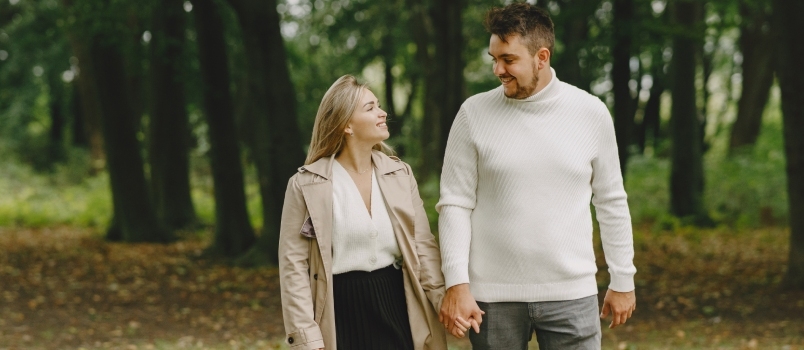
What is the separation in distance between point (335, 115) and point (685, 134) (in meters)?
15.9

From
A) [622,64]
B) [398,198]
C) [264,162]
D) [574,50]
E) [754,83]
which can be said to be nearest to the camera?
[398,198]

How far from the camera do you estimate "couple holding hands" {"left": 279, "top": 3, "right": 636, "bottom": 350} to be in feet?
10.9

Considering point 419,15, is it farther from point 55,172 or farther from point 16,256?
point 55,172

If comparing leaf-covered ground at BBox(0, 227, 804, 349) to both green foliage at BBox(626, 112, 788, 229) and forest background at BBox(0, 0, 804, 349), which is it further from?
green foliage at BBox(626, 112, 788, 229)

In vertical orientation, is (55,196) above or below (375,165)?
below

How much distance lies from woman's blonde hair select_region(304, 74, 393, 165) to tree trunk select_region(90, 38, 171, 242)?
1290 centimetres

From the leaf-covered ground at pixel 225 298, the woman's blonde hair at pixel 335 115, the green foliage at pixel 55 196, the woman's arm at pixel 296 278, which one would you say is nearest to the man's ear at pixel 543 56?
the woman's blonde hair at pixel 335 115

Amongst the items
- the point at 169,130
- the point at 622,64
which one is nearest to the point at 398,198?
the point at 622,64

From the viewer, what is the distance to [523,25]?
3.26 metres

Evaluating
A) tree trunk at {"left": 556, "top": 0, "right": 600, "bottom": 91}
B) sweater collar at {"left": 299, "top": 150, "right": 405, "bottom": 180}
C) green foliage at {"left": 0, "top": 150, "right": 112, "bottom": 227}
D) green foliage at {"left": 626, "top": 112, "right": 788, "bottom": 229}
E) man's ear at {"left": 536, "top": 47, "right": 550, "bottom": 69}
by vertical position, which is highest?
tree trunk at {"left": 556, "top": 0, "right": 600, "bottom": 91}

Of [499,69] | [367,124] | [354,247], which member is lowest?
[354,247]

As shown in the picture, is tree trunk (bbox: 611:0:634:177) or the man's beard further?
tree trunk (bbox: 611:0:634:177)

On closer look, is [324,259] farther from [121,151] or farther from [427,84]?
[427,84]

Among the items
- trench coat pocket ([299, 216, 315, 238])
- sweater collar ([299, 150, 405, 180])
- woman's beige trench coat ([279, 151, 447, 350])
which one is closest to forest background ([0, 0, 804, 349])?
woman's beige trench coat ([279, 151, 447, 350])
